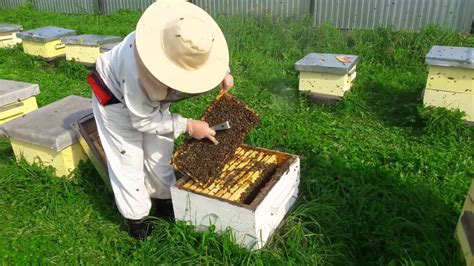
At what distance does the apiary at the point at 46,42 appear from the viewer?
6.34 meters

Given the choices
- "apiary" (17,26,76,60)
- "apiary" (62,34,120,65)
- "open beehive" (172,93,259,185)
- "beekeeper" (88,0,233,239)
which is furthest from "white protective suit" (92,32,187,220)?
"apiary" (17,26,76,60)

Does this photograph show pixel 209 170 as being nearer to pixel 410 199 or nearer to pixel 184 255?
pixel 184 255

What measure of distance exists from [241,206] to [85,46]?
15.1ft

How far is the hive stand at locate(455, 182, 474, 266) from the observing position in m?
2.12

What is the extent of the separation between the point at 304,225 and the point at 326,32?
193 inches

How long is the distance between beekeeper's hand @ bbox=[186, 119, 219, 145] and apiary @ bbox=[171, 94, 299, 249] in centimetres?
9

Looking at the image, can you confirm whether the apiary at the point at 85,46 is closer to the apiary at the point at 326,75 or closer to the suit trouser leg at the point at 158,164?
the apiary at the point at 326,75

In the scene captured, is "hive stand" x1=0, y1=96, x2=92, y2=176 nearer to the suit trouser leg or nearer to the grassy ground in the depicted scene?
the grassy ground

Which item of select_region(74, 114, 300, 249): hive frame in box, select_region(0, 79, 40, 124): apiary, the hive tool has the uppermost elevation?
the hive tool

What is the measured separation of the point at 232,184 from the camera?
2682mm

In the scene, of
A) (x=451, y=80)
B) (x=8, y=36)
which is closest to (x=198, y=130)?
(x=451, y=80)

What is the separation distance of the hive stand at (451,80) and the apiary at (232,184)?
208 cm

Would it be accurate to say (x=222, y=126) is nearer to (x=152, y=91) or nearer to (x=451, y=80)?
(x=152, y=91)

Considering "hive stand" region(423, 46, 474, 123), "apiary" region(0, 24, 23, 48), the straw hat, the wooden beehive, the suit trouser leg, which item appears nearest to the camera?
the straw hat
